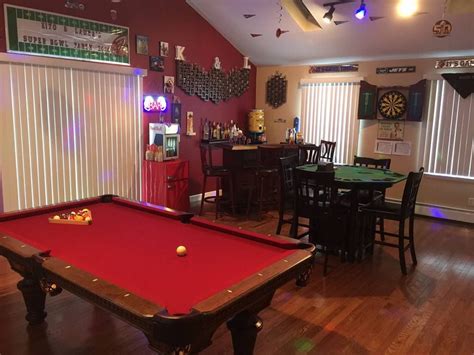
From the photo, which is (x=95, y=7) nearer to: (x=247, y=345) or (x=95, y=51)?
(x=95, y=51)

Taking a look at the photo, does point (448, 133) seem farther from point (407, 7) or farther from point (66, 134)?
point (66, 134)

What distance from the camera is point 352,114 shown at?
6.61 metres

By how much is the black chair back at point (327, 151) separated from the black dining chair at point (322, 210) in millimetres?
2402

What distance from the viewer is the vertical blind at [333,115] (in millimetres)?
6617

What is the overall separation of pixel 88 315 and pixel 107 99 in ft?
10.1

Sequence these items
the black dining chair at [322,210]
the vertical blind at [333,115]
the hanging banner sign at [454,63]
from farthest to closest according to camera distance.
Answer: the vertical blind at [333,115], the hanging banner sign at [454,63], the black dining chair at [322,210]

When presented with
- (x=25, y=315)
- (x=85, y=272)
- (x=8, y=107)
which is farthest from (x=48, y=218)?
(x=8, y=107)

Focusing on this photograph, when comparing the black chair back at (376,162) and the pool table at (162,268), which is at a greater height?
the black chair back at (376,162)

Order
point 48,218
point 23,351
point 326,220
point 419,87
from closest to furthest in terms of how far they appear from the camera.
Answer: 1. point 23,351
2. point 48,218
3. point 326,220
4. point 419,87

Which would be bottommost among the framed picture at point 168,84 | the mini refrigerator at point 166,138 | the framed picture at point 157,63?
the mini refrigerator at point 166,138

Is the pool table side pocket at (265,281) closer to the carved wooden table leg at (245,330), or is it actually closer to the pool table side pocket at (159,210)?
the carved wooden table leg at (245,330)

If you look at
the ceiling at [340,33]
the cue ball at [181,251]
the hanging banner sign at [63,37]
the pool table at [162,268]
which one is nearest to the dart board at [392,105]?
the ceiling at [340,33]

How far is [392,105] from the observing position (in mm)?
6125

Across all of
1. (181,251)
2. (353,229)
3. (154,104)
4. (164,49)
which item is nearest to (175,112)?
(154,104)
